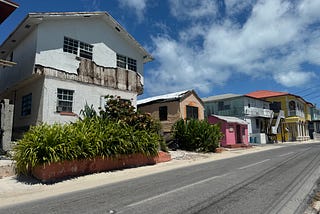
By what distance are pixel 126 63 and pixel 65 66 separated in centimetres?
540

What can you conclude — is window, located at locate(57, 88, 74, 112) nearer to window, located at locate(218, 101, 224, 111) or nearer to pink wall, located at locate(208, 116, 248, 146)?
pink wall, located at locate(208, 116, 248, 146)

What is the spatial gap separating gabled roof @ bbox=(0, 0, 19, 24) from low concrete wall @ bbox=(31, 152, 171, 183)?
911cm

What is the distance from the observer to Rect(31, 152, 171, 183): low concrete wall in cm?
970

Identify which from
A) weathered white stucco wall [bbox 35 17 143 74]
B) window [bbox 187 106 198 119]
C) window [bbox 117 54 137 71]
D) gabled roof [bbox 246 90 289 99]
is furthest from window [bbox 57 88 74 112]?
gabled roof [bbox 246 90 289 99]

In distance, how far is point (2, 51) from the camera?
20.0 metres

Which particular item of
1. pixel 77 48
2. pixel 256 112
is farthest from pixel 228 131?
pixel 77 48

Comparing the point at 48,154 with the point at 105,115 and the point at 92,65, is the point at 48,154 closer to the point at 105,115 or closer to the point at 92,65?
the point at 105,115

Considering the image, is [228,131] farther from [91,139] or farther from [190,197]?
[190,197]

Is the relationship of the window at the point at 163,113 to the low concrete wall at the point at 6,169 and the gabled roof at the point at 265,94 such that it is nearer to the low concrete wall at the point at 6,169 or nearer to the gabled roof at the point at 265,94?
the low concrete wall at the point at 6,169

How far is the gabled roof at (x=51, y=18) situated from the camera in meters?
15.3

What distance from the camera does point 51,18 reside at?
1584 cm

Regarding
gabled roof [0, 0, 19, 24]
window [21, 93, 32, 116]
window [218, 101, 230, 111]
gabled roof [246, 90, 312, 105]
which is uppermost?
gabled roof [246, 90, 312, 105]

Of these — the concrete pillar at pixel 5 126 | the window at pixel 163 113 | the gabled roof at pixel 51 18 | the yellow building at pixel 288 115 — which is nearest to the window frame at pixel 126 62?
the gabled roof at pixel 51 18

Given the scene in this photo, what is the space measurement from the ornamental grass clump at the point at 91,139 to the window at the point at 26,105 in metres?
5.45
